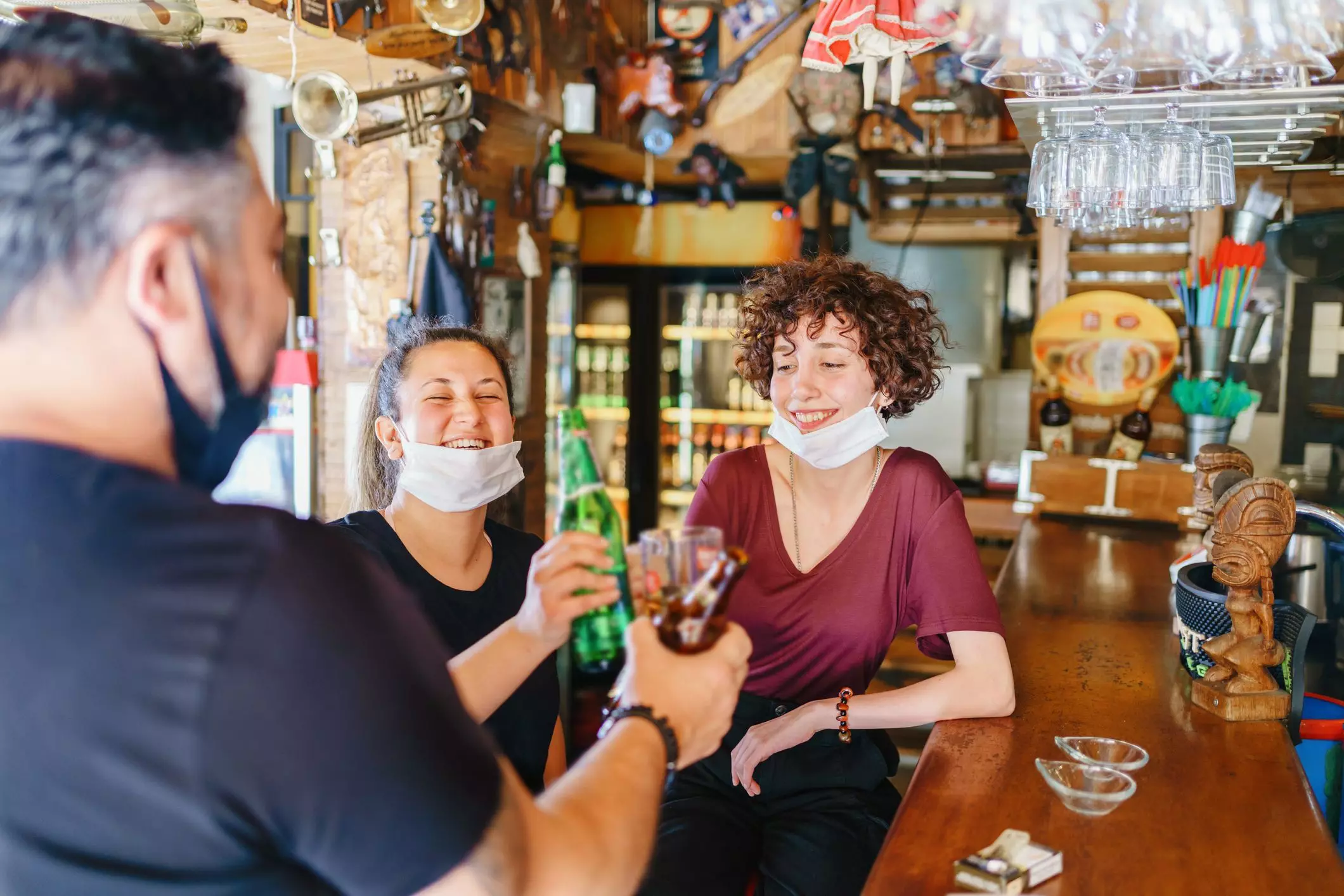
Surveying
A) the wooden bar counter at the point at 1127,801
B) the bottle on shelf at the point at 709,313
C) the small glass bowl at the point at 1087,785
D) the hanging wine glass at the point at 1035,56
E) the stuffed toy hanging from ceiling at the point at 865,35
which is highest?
the stuffed toy hanging from ceiling at the point at 865,35

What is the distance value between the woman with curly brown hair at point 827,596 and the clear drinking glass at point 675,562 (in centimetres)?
88

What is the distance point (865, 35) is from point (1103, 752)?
1.85 meters

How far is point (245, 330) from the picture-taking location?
907mm

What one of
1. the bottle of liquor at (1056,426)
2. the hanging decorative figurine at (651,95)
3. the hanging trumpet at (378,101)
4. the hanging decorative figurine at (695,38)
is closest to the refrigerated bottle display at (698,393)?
the hanging decorative figurine at (651,95)

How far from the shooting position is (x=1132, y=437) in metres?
4.44

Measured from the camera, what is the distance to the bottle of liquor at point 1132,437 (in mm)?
4430

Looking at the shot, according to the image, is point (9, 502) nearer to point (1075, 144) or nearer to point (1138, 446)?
point (1075, 144)

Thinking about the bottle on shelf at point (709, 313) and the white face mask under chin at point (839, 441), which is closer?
the white face mask under chin at point (839, 441)

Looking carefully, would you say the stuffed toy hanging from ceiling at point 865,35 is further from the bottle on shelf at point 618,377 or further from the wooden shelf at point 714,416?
the bottle on shelf at point 618,377

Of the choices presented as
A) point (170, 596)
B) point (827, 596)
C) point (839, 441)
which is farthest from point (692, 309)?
point (170, 596)

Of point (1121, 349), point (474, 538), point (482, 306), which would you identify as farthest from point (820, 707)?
point (1121, 349)

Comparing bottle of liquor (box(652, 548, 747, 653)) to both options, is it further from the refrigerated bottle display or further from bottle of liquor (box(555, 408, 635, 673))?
the refrigerated bottle display

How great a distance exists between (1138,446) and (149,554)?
4327 mm

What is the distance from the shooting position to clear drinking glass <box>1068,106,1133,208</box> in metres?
2.68
